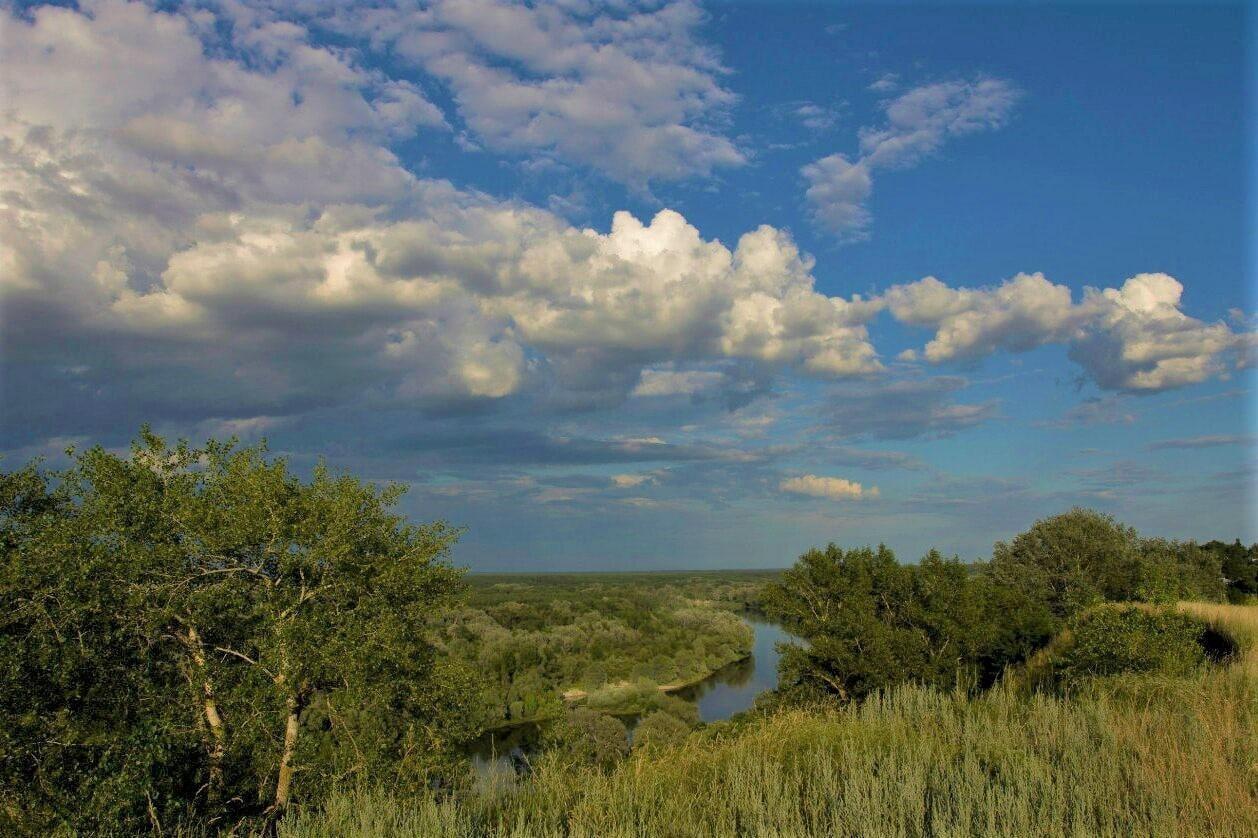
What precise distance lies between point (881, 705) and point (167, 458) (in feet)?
51.6

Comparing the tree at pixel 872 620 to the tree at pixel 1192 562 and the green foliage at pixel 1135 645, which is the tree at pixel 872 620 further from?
the green foliage at pixel 1135 645

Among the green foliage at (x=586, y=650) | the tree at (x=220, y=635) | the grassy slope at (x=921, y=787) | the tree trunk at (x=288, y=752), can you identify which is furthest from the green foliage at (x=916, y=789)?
the green foliage at (x=586, y=650)

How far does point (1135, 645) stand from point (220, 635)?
18.8m

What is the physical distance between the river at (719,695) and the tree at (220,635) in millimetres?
29616

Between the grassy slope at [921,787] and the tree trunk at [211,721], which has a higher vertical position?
the grassy slope at [921,787]

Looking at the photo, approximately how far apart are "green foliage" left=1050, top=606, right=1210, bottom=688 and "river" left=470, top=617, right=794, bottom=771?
88.7 feet

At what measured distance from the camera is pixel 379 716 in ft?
48.4

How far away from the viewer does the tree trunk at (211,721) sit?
1313 cm

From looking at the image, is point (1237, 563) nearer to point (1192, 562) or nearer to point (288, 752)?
point (1192, 562)

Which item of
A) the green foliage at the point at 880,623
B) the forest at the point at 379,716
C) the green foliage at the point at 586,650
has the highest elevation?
the forest at the point at 379,716

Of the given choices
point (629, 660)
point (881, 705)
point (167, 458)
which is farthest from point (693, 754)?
A: point (629, 660)

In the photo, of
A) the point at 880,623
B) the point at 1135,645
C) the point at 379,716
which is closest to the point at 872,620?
the point at 880,623

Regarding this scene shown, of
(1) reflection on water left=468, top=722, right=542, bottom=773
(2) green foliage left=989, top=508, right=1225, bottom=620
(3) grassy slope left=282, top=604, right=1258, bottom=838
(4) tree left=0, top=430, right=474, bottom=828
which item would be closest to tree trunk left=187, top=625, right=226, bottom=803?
(4) tree left=0, top=430, right=474, bottom=828

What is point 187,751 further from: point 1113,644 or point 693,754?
point 1113,644
